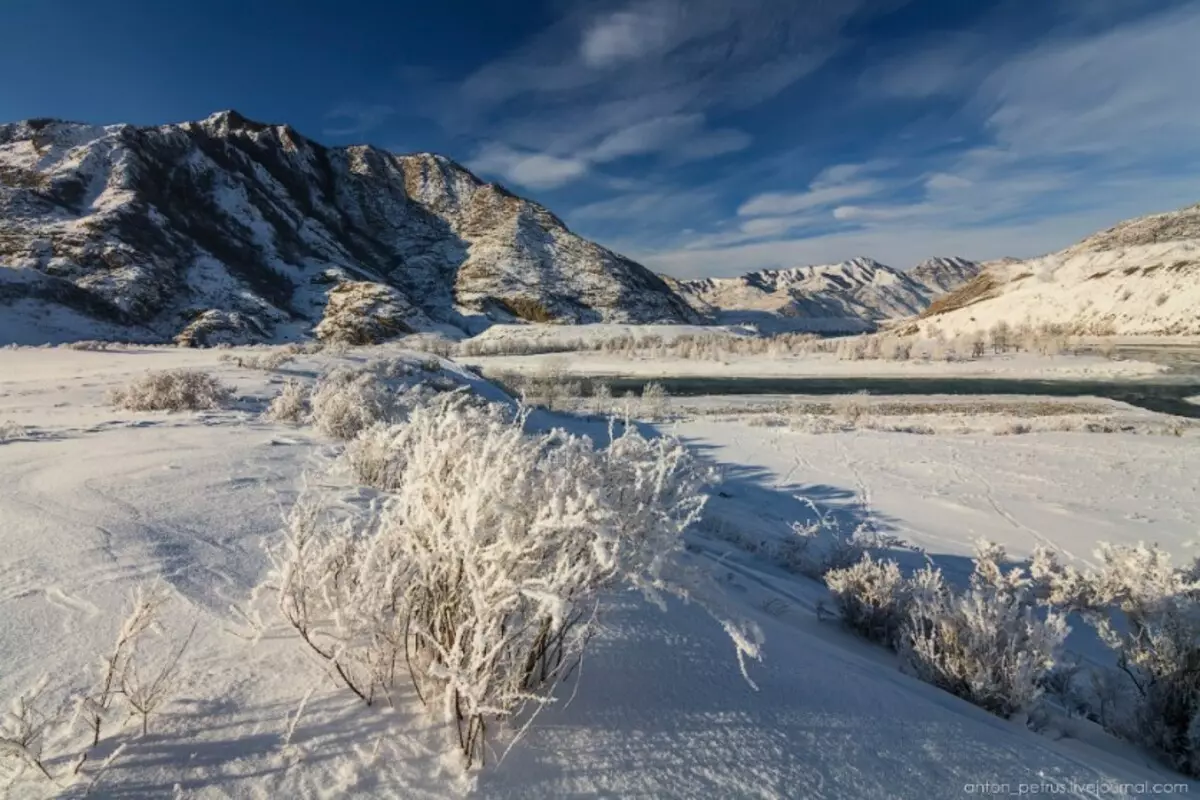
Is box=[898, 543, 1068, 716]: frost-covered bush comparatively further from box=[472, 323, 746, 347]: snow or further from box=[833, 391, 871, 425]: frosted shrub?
box=[472, 323, 746, 347]: snow

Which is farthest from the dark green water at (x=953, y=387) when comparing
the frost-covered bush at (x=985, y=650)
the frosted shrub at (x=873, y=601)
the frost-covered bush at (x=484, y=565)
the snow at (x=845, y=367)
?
the frost-covered bush at (x=484, y=565)

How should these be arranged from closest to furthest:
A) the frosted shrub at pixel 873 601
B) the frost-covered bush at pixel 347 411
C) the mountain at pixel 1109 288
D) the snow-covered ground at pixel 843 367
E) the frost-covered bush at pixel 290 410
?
the frosted shrub at pixel 873 601 → the frost-covered bush at pixel 347 411 → the frost-covered bush at pixel 290 410 → the snow-covered ground at pixel 843 367 → the mountain at pixel 1109 288

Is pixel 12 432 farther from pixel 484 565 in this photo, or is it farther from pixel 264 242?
pixel 264 242

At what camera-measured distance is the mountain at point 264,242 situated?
186ft

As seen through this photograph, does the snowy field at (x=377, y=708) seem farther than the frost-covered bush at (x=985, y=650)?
No

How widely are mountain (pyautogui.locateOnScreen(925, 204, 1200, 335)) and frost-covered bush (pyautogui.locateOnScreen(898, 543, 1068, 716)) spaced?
2644 inches

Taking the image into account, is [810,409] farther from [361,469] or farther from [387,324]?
[387,324]

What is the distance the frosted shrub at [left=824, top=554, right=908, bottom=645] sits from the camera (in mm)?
4516

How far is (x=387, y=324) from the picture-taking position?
71.7m

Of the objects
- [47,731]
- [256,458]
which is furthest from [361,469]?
[47,731]

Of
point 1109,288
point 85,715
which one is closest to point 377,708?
point 85,715

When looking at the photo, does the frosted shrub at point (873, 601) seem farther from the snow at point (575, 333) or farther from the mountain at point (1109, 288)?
the snow at point (575, 333)

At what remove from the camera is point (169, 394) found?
8594 millimetres

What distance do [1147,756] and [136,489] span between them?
6130 millimetres
